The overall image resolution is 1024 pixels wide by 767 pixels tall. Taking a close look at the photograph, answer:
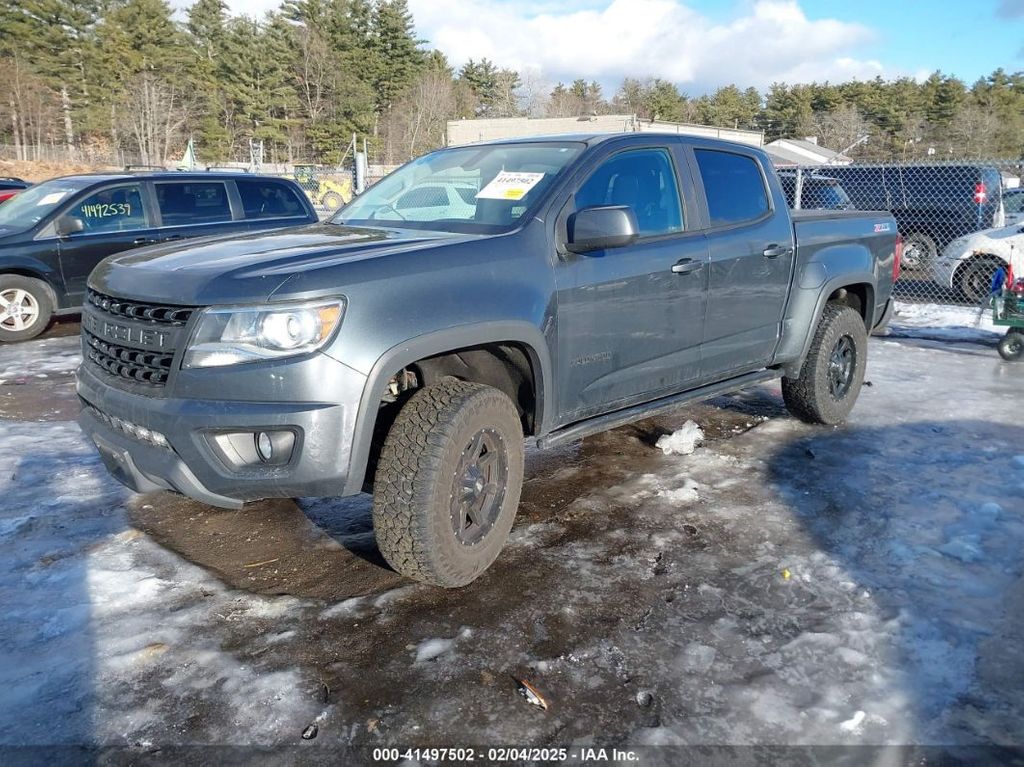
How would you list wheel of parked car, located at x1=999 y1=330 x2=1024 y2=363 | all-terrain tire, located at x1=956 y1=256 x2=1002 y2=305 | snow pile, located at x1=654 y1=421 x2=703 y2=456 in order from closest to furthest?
snow pile, located at x1=654 y1=421 x2=703 y2=456, wheel of parked car, located at x1=999 y1=330 x2=1024 y2=363, all-terrain tire, located at x1=956 y1=256 x2=1002 y2=305

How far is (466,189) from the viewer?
3744mm

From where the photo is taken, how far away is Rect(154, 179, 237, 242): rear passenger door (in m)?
8.14

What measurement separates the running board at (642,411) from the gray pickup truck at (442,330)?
0.02 m

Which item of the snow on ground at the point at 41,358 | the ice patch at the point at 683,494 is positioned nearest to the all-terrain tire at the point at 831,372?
the ice patch at the point at 683,494

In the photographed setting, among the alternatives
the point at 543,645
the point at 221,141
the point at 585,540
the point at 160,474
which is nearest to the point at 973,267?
the point at 585,540

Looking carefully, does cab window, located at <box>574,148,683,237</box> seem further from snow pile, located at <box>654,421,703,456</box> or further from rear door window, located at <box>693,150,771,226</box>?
snow pile, located at <box>654,421,703,456</box>

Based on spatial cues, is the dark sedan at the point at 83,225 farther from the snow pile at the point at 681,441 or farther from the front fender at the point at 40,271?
the snow pile at the point at 681,441

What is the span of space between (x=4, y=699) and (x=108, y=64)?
61.6 m

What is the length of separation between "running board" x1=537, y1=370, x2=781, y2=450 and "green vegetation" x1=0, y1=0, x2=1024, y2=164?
170 ft

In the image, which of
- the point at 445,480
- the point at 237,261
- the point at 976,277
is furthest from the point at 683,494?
the point at 976,277

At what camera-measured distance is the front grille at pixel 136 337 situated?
9.02ft

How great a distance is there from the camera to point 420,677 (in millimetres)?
2555

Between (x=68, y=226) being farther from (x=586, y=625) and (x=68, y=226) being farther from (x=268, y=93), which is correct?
(x=268, y=93)

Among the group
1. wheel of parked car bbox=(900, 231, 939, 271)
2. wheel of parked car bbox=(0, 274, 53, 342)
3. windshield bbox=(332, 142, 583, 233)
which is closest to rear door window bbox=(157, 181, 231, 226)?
wheel of parked car bbox=(0, 274, 53, 342)
